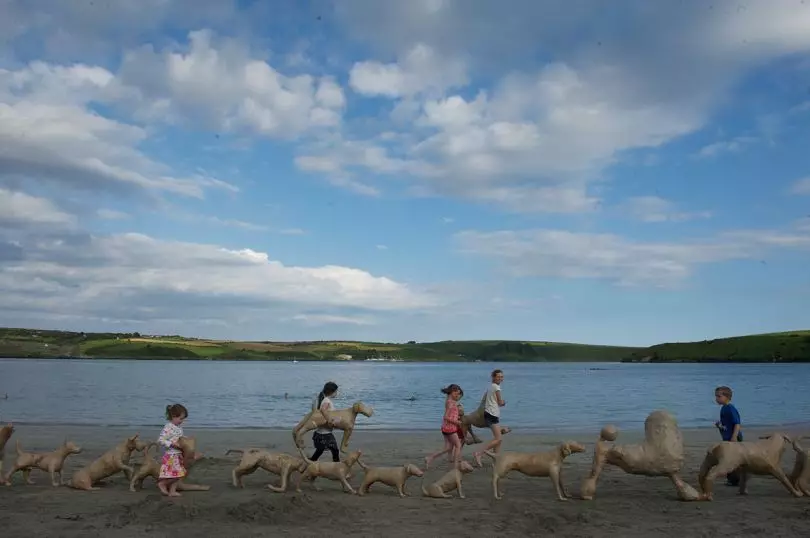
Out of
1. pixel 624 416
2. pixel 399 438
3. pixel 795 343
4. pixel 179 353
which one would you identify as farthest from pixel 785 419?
pixel 179 353

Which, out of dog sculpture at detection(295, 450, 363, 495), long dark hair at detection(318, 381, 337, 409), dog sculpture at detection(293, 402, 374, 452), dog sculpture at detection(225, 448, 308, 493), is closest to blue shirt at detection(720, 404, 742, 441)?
dog sculpture at detection(293, 402, 374, 452)

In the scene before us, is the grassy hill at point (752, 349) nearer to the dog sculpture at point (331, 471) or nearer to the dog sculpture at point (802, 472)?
the dog sculpture at point (802, 472)

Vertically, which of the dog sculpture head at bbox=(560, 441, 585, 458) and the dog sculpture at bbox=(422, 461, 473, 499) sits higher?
the dog sculpture head at bbox=(560, 441, 585, 458)

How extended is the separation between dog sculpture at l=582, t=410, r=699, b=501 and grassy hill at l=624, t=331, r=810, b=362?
172 m

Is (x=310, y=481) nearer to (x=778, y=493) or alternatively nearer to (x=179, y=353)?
(x=778, y=493)

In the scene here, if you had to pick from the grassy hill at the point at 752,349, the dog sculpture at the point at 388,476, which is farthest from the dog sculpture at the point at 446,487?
the grassy hill at the point at 752,349

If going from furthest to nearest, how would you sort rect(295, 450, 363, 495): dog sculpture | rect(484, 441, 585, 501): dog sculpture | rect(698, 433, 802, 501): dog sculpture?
rect(295, 450, 363, 495): dog sculpture → rect(484, 441, 585, 501): dog sculpture → rect(698, 433, 802, 501): dog sculpture

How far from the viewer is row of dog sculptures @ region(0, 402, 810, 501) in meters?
9.95

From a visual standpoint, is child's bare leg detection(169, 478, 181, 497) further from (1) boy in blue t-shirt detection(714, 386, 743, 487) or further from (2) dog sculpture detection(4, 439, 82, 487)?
(1) boy in blue t-shirt detection(714, 386, 743, 487)

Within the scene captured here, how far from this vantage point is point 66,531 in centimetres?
831

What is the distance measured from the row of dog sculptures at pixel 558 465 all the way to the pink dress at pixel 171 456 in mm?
165

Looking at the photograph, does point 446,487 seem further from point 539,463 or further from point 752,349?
point 752,349

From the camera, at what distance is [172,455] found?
1073cm

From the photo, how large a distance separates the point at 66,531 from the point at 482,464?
28.6ft
